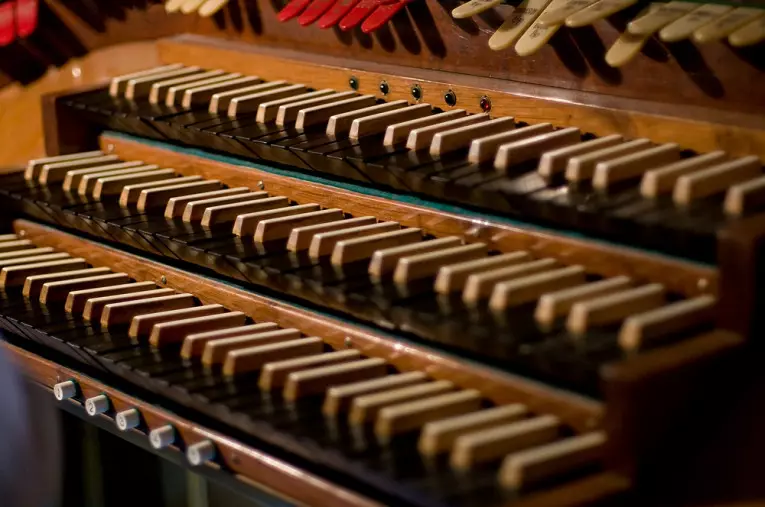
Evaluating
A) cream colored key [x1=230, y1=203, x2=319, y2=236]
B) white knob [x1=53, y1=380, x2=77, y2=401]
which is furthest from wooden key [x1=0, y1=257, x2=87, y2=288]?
cream colored key [x1=230, y1=203, x2=319, y2=236]

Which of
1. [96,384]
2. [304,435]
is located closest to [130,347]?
[96,384]

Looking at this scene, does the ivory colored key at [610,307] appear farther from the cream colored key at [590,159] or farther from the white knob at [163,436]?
the white knob at [163,436]

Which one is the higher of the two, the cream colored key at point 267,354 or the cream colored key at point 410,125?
the cream colored key at point 410,125

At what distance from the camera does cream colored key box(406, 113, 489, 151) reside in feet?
8.27

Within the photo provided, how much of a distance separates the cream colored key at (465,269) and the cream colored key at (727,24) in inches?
19.4

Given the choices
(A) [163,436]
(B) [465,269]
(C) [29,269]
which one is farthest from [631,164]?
(C) [29,269]

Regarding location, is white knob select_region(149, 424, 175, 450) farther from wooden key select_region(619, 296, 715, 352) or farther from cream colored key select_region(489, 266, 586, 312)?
wooden key select_region(619, 296, 715, 352)

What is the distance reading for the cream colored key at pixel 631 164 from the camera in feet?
7.21

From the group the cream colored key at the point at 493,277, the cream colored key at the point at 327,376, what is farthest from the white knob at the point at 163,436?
the cream colored key at the point at 493,277

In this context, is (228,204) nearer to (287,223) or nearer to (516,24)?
(287,223)

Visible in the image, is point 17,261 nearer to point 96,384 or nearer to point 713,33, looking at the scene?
point 96,384

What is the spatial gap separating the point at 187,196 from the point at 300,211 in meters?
0.31

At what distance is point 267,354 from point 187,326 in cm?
25

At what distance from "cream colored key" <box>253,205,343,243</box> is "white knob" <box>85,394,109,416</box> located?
0.44 m
